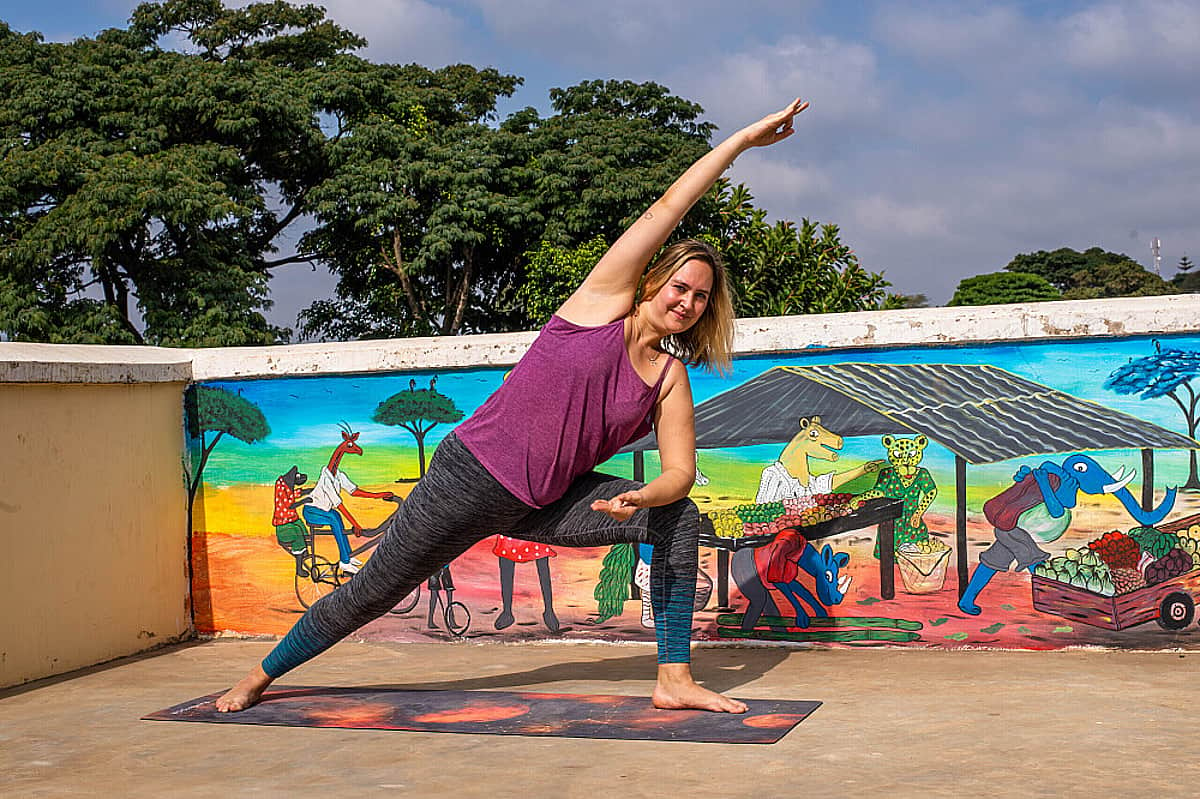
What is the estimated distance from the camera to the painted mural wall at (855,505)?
5.08m

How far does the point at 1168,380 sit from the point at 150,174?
19820 millimetres

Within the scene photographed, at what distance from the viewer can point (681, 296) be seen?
404cm

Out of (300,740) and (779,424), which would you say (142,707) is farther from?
(779,424)

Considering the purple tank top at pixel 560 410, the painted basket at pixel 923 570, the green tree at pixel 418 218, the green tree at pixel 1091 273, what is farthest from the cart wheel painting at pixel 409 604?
the green tree at pixel 1091 273

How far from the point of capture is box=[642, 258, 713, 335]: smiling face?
4.04 m

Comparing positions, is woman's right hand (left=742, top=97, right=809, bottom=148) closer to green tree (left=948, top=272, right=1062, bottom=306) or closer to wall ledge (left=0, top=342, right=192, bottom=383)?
wall ledge (left=0, top=342, right=192, bottom=383)

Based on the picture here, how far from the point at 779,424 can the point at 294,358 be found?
2.39 meters

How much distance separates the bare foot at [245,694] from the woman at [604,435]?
496 mm

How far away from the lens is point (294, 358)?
617 cm

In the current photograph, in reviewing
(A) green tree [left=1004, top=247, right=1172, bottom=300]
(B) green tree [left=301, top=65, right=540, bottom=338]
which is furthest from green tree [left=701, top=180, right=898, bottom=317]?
(A) green tree [left=1004, top=247, right=1172, bottom=300]

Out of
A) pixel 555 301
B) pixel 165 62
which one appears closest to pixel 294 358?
pixel 555 301

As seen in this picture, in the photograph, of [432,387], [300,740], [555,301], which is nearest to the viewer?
[300,740]

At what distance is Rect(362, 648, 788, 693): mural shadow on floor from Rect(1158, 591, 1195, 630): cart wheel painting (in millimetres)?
1509

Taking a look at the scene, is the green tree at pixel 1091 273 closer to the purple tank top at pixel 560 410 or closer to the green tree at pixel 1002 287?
the green tree at pixel 1002 287
